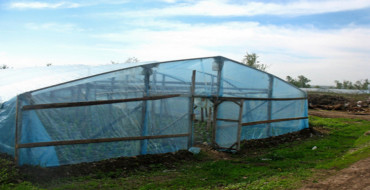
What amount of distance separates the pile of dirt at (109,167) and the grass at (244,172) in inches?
8.7

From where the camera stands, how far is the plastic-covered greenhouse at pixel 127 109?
8023 millimetres

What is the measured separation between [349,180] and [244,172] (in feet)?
7.68

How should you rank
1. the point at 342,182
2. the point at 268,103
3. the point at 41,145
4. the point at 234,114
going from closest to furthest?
the point at 342,182 < the point at 41,145 < the point at 234,114 < the point at 268,103

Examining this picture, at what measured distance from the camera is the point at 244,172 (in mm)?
8406

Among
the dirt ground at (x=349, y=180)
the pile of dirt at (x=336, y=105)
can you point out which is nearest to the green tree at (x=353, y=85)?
the pile of dirt at (x=336, y=105)

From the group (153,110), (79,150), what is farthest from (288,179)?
(79,150)

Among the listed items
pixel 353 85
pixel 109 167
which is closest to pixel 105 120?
pixel 109 167

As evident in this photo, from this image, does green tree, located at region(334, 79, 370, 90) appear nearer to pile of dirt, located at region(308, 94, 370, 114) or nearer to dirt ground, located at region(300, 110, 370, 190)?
pile of dirt, located at region(308, 94, 370, 114)

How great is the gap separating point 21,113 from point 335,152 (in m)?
9.39

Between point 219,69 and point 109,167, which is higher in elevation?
point 219,69

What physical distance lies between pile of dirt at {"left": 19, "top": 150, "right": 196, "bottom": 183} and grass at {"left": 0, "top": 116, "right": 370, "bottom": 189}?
221 mm

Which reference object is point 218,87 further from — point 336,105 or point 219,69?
point 336,105

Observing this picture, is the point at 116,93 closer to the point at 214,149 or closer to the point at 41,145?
the point at 41,145

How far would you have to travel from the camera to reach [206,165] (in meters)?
9.23
